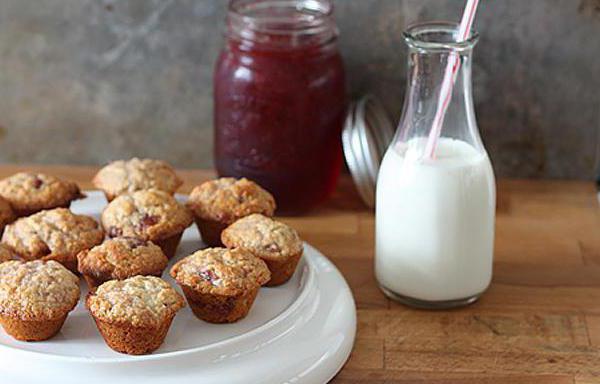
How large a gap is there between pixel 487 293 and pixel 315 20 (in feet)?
1.73

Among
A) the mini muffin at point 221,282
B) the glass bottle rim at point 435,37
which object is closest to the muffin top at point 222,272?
the mini muffin at point 221,282

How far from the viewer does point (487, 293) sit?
158cm

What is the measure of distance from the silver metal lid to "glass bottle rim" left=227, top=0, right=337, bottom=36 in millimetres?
148

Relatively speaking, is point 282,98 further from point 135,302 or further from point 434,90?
point 135,302

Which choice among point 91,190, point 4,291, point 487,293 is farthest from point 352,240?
point 4,291

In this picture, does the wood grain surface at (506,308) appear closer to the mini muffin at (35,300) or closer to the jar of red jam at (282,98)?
the jar of red jam at (282,98)

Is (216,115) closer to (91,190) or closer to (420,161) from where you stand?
(91,190)

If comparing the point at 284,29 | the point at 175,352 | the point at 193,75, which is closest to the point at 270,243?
the point at 175,352

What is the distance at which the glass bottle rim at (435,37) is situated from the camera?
1418 millimetres

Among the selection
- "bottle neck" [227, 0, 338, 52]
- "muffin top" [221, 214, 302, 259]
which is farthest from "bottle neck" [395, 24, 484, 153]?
"bottle neck" [227, 0, 338, 52]

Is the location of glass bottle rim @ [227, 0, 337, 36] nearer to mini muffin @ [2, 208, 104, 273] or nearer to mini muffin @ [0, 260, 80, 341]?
mini muffin @ [2, 208, 104, 273]

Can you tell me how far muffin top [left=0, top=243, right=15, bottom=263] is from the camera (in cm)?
144

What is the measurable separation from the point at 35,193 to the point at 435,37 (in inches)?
24.3

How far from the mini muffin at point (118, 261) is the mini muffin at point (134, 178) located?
20cm
